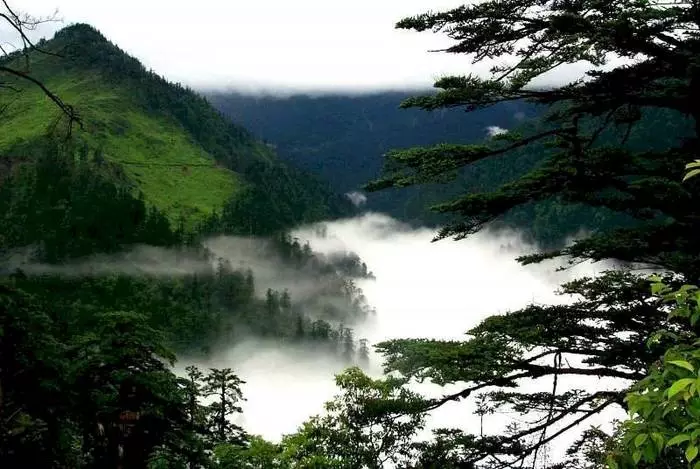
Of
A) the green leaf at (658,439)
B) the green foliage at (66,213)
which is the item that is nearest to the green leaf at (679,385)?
the green leaf at (658,439)

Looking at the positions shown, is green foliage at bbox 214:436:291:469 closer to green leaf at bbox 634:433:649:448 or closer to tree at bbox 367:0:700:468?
tree at bbox 367:0:700:468

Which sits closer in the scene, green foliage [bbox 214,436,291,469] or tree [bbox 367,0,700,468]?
tree [bbox 367,0,700,468]

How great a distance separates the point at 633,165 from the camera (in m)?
8.99

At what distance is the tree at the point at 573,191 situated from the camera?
8188 millimetres

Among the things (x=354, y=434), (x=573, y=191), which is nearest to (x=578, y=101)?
(x=573, y=191)

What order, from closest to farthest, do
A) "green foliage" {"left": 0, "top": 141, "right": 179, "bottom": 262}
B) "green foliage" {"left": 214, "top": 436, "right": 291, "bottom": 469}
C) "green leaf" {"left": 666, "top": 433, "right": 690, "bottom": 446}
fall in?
"green leaf" {"left": 666, "top": 433, "right": 690, "bottom": 446} → "green foliage" {"left": 214, "top": 436, "right": 291, "bottom": 469} → "green foliage" {"left": 0, "top": 141, "right": 179, "bottom": 262}

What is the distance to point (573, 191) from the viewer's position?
9.38m

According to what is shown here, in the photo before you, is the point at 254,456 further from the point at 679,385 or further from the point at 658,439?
the point at 679,385

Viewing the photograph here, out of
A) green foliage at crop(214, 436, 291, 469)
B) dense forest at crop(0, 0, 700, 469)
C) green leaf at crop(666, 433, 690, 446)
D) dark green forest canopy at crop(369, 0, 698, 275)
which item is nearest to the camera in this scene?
green leaf at crop(666, 433, 690, 446)

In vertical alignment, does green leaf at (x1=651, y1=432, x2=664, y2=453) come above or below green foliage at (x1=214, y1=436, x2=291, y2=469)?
above

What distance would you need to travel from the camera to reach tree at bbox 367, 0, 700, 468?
8188mm

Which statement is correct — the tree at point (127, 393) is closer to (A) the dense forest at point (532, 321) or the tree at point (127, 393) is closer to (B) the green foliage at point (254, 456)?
(A) the dense forest at point (532, 321)

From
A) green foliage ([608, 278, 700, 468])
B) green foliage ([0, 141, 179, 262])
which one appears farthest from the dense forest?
green foliage ([0, 141, 179, 262])

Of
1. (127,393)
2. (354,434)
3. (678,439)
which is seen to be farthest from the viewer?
(354,434)
